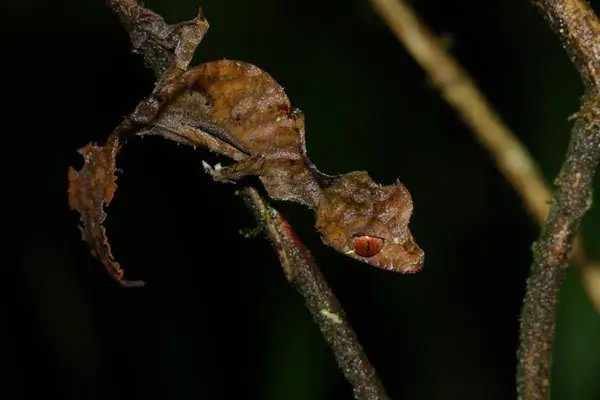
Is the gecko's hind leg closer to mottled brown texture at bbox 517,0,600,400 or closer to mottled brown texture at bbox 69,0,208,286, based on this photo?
mottled brown texture at bbox 69,0,208,286

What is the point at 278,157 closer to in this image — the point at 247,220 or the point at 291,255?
the point at 291,255

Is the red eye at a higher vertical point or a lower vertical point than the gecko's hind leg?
lower

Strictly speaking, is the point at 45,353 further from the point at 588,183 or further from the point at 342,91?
the point at 588,183

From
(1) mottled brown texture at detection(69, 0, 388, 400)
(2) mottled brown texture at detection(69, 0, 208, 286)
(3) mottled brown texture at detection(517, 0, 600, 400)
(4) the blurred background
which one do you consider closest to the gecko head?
(1) mottled brown texture at detection(69, 0, 388, 400)

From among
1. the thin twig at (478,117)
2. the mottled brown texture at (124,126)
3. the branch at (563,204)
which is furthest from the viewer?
the thin twig at (478,117)

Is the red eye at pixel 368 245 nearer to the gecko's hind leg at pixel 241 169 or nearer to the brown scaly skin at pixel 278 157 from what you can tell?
the brown scaly skin at pixel 278 157

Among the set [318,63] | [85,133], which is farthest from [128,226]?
[318,63]

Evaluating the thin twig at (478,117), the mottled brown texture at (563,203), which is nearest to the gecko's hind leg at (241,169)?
the mottled brown texture at (563,203)

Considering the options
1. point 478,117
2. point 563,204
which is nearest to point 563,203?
point 563,204
